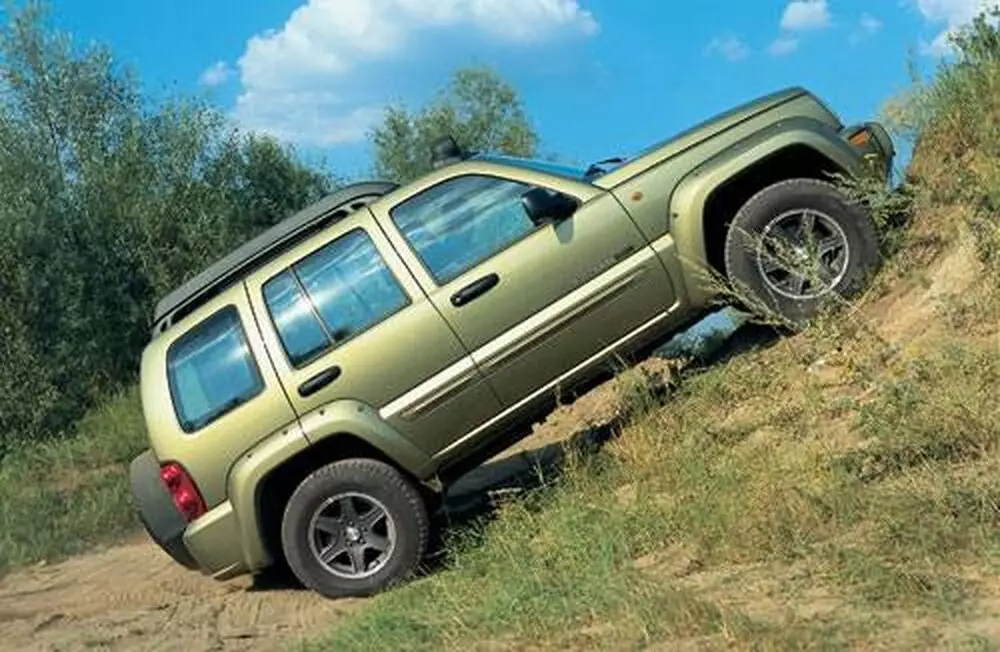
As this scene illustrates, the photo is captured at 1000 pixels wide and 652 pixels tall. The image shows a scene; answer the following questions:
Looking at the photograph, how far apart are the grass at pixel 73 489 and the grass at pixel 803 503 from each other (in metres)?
5.45

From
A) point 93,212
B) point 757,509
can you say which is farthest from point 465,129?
point 757,509

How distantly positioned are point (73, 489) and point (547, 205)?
7.88 meters

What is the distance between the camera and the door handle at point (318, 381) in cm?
750

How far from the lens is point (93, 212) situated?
65.5ft

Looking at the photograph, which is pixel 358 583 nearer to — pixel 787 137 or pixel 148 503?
pixel 148 503

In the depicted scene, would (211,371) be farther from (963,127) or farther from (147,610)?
(963,127)

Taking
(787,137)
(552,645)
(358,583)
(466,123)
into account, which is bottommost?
(552,645)

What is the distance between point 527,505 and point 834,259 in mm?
2352

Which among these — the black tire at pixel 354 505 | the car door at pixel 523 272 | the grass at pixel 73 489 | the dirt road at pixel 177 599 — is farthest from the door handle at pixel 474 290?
the grass at pixel 73 489

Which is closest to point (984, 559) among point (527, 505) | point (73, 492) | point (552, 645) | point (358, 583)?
point (552, 645)

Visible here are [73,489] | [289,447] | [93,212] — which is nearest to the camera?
[289,447]

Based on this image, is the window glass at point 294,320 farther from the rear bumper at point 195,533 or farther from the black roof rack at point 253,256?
the rear bumper at point 195,533

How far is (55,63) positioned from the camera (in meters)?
21.9

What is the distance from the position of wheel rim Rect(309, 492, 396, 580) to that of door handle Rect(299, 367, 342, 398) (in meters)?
0.61
